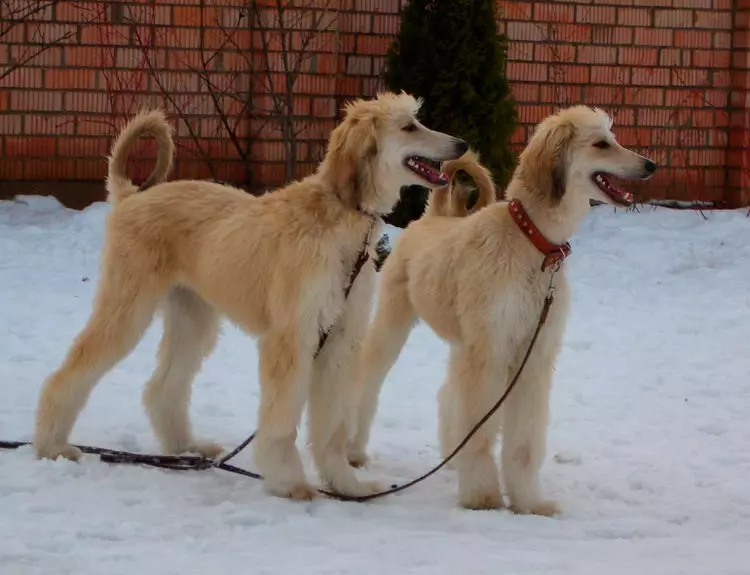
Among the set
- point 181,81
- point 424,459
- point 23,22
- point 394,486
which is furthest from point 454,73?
point 394,486

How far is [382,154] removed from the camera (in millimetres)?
4512

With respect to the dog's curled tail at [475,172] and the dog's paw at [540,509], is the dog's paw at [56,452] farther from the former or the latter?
the dog's curled tail at [475,172]

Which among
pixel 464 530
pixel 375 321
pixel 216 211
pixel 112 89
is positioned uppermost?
pixel 112 89

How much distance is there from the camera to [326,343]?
183 inches

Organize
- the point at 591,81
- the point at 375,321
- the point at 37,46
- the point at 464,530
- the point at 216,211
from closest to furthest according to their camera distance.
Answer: the point at 464,530, the point at 216,211, the point at 375,321, the point at 37,46, the point at 591,81

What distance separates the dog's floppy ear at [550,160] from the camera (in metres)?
4.57

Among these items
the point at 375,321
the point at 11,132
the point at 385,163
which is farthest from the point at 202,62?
the point at 385,163

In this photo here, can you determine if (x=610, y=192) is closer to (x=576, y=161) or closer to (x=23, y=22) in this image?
(x=576, y=161)

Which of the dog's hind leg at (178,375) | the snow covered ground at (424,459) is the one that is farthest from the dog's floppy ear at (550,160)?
the dog's hind leg at (178,375)

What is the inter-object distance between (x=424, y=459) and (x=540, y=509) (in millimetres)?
900

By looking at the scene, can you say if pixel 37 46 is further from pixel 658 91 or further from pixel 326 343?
pixel 326 343

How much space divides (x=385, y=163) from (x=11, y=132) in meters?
5.99

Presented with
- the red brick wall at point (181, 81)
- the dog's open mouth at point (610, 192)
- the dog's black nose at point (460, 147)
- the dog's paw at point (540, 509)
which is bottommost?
the dog's paw at point (540, 509)

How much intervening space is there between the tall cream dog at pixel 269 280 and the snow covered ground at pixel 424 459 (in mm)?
220
